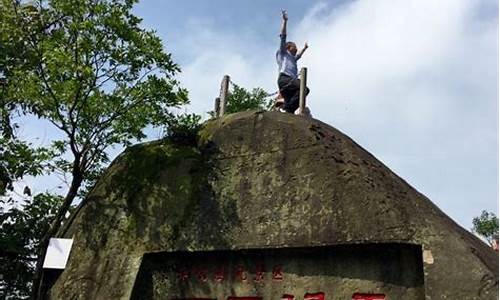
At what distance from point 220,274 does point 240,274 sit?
0.69ft

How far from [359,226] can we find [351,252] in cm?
25

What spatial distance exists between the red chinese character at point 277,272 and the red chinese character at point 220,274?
51 cm

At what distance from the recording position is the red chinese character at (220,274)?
18.1 feet

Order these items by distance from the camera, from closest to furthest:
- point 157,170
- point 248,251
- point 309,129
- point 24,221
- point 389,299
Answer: point 389,299, point 248,251, point 309,129, point 157,170, point 24,221

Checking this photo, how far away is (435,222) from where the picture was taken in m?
4.93

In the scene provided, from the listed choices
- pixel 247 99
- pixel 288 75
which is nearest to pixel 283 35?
pixel 288 75

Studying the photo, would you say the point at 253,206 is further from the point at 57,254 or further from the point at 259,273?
the point at 57,254

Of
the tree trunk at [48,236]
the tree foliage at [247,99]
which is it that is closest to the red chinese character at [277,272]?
the tree trunk at [48,236]

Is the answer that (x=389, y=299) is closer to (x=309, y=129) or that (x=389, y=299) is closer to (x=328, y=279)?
(x=328, y=279)

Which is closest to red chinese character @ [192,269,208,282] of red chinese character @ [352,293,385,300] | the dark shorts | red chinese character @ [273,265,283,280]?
red chinese character @ [273,265,283,280]

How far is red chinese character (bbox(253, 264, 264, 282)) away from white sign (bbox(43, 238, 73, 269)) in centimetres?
209

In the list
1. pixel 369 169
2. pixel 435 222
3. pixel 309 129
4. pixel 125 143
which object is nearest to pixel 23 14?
pixel 125 143

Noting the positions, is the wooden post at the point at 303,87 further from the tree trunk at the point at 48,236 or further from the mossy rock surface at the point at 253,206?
the tree trunk at the point at 48,236

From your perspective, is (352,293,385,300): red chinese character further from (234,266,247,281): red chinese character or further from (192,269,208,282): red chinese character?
(192,269,208,282): red chinese character
